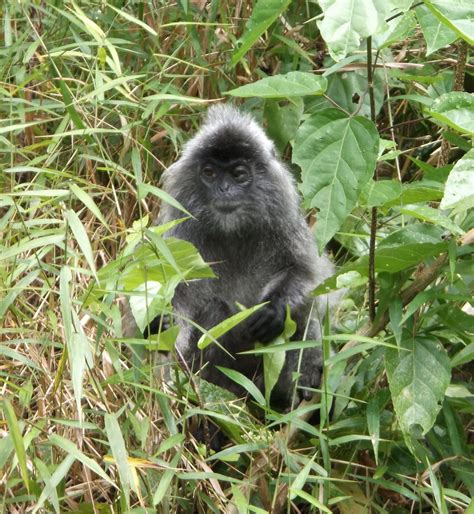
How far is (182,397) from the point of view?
3.44 metres

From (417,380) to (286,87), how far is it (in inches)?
38.4

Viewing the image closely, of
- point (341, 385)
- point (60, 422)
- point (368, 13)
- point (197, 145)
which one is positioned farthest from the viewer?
point (197, 145)

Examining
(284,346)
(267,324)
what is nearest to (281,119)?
Result: (267,324)

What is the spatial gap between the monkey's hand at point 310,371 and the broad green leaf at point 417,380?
859mm

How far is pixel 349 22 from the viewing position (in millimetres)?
2439

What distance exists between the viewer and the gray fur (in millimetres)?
4598

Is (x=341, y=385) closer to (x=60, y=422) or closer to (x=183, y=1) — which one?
(x=60, y=422)

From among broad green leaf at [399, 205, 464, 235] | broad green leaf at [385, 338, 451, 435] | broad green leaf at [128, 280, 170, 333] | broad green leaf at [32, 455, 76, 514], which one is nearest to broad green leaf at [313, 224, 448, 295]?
broad green leaf at [399, 205, 464, 235]

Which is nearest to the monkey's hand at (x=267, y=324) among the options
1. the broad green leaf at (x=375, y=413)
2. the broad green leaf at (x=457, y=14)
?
the broad green leaf at (x=375, y=413)

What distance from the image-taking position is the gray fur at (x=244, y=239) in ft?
15.1

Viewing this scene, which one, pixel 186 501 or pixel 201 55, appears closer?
pixel 186 501

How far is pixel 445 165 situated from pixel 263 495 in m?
1.19

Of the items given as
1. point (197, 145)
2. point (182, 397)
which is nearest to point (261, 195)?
point (197, 145)

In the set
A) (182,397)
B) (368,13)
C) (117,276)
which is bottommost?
(182,397)
